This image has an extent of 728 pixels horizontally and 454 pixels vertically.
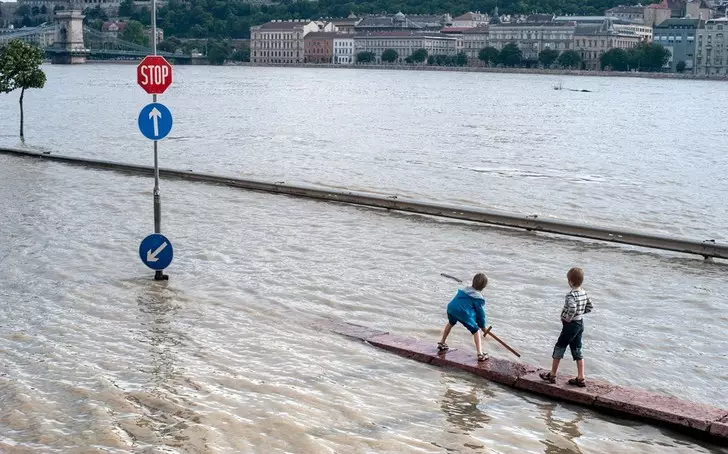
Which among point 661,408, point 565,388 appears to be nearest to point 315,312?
point 565,388

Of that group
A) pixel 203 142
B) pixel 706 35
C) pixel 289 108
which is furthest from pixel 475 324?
pixel 706 35

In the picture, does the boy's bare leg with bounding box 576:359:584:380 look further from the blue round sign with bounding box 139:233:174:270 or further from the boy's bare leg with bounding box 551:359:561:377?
the blue round sign with bounding box 139:233:174:270

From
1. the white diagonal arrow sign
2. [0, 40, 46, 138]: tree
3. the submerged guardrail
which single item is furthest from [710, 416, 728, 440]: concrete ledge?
[0, 40, 46, 138]: tree

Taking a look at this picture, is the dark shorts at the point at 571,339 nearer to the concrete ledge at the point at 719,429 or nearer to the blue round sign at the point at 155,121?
the concrete ledge at the point at 719,429

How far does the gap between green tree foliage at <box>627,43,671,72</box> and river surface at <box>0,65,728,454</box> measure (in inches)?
6503

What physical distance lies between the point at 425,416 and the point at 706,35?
198234 millimetres

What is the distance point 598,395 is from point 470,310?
144cm

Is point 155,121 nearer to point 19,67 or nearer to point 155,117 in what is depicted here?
point 155,117

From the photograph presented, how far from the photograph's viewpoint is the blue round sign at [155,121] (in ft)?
42.1

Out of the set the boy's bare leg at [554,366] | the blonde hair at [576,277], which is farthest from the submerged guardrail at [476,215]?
the blonde hair at [576,277]

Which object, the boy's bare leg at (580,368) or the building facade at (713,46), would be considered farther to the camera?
the building facade at (713,46)

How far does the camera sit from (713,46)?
639 ft

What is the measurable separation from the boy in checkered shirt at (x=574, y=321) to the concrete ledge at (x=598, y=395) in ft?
0.38

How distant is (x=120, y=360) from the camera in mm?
10102
